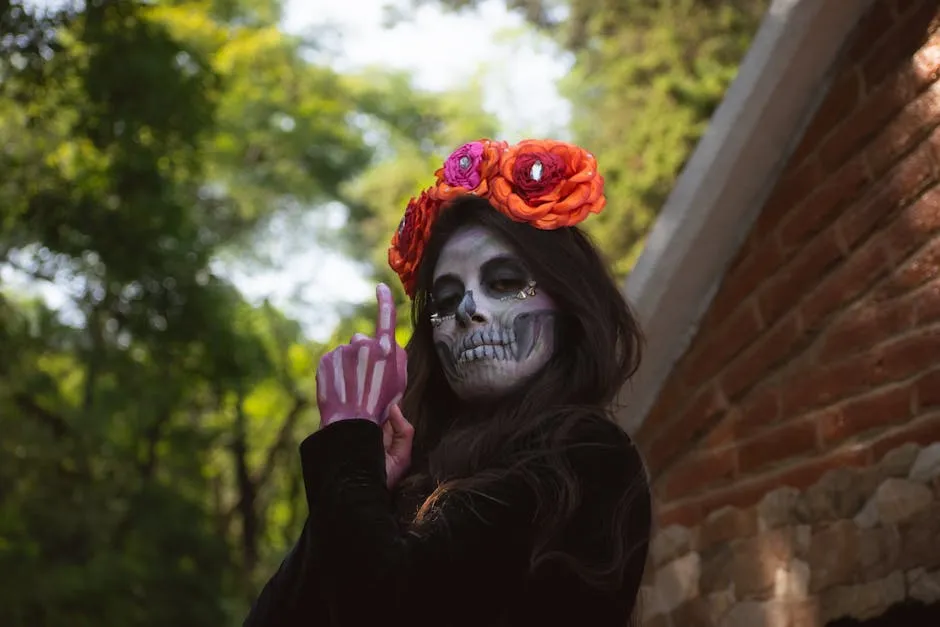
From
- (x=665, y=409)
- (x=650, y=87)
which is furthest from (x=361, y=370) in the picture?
(x=650, y=87)

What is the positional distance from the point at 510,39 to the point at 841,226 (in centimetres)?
1723

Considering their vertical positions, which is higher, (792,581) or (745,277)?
(745,277)

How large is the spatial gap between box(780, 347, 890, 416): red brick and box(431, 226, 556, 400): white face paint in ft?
4.30

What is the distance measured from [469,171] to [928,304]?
1.30m

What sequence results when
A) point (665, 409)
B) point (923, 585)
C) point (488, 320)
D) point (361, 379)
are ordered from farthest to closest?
point (665, 409), point (923, 585), point (488, 320), point (361, 379)

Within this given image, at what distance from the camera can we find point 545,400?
7.68 feet

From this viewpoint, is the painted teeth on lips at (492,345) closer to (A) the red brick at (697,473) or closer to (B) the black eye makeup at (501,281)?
(B) the black eye makeup at (501,281)

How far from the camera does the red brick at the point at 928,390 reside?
10.3 ft

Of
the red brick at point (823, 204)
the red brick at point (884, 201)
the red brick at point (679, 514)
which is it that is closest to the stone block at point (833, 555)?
the red brick at point (679, 514)

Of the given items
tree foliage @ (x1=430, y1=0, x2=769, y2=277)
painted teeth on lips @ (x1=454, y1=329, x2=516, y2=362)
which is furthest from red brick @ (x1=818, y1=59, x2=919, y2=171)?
tree foliage @ (x1=430, y1=0, x2=769, y2=277)

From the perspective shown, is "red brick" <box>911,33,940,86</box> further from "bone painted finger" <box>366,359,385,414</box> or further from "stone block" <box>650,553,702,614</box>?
"bone painted finger" <box>366,359,385,414</box>

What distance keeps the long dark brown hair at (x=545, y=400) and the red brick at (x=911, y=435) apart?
0.95 meters

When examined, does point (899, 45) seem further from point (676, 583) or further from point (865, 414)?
point (676, 583)

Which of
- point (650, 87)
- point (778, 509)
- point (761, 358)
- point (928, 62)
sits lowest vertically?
point (778, 509)
